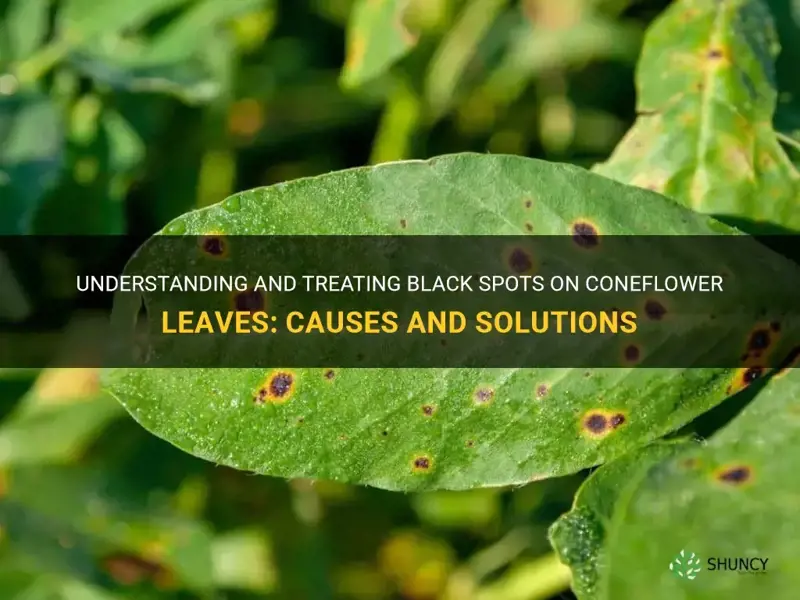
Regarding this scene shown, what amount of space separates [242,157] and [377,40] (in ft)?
1.70

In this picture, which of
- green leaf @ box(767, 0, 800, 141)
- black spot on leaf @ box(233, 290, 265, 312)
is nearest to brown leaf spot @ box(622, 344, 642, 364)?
black spot on leaf @ box(233, 290, 265, 312)

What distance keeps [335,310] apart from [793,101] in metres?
0.73

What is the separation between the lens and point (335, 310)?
0.82 metres

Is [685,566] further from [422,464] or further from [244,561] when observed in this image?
[244,561]

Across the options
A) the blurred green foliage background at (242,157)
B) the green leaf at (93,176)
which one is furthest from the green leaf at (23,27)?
the green leaf at (93,176)

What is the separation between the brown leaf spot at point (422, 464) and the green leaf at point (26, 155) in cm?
72

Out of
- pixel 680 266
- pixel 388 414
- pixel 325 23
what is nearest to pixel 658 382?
pixel 680 266

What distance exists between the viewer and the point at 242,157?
1932 mm

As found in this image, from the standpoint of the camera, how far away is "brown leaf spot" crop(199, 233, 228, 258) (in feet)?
2.58

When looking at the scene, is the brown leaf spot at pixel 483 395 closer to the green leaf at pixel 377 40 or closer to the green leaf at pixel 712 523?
the green leaf at pixel 712 523

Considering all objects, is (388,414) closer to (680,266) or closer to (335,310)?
(335,310)

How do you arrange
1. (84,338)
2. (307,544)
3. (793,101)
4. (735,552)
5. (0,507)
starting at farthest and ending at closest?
(307,544), (84,338), (0,507), (793,101), (735,552)

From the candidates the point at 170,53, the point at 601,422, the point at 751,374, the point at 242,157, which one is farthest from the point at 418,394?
the point at 242,157

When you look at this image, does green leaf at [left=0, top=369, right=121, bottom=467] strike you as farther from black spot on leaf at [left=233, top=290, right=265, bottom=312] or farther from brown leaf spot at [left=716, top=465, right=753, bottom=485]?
brown leaf spot at [left=716, top=465, right=753, bottom=485]
